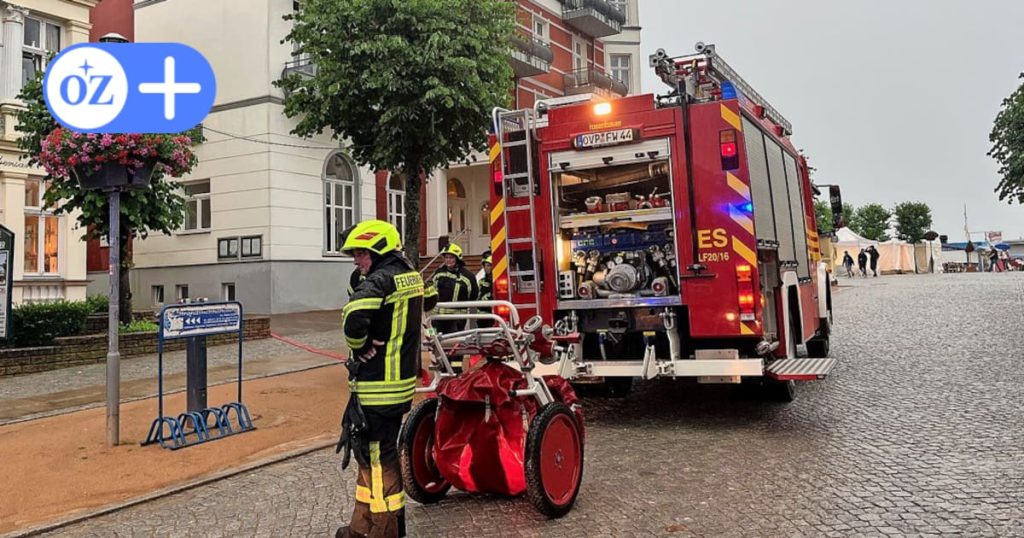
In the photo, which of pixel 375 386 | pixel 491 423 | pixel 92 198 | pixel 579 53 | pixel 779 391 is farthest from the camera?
pixel 579 53

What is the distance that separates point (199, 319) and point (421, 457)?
3.48 metres

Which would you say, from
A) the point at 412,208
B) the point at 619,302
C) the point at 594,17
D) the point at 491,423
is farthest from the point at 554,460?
the point at 594,17

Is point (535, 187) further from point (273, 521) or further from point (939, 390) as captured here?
point (939, 390)

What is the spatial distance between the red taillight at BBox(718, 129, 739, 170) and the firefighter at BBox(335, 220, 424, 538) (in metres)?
3.55

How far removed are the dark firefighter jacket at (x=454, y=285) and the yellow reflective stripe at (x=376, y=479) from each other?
4187mm

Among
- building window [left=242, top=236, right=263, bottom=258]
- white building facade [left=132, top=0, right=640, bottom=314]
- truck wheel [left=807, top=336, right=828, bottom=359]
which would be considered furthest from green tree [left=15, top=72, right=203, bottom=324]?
truck wheel [left=807, top=336, right=828, bottom=359]

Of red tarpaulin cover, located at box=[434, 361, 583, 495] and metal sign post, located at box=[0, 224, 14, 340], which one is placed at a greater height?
metal sign post, located at box=[0, 224, 14, 340]

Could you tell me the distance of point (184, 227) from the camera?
21.0m

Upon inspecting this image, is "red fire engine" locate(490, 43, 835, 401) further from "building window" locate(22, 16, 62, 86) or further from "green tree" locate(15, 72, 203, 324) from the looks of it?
"building window" locate(22, 16, 62, 86)

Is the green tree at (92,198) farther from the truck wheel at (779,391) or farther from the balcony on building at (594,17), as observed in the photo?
the balcony on building at (594,17)

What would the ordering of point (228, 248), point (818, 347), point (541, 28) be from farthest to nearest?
point (541, 28)
point (228, 248)
point (818, 347)

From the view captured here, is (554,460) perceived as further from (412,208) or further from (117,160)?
(412,208)

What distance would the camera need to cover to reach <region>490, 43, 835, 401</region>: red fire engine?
21.5 ft

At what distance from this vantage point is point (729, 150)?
6547mm
